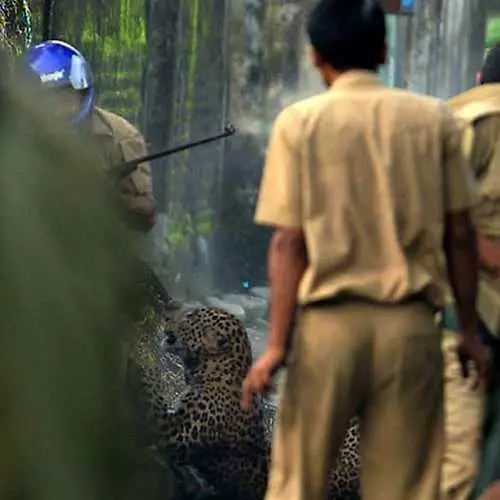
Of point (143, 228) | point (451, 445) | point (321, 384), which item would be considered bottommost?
point (451, 445)

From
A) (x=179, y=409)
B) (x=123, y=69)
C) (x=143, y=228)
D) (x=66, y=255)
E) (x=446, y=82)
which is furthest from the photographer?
(x=446, y=82)

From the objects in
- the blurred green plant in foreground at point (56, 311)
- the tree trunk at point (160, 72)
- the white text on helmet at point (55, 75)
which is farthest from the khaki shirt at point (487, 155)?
the tree trunk at point (160, 72)

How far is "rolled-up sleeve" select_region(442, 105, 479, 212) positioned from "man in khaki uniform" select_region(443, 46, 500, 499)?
0.34m

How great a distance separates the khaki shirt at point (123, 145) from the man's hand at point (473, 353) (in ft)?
4.31

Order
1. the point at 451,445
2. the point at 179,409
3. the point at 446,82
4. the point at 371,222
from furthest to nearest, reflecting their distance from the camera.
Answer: the point at 446,82
the point at 179,409
the point at 451,445
the point at 371,222

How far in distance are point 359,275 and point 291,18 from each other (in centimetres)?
545

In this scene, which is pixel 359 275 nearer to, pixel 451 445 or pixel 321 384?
pixel 321 384

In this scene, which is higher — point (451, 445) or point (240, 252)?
point (451, 445)

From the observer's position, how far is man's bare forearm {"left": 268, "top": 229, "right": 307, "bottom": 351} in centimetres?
376

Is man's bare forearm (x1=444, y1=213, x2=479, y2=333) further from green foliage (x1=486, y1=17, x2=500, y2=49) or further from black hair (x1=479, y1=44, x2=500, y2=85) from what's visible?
green foliage (x1=486, y1=17, x2=500, y2=49)

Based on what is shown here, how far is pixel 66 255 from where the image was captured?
4.46 ft

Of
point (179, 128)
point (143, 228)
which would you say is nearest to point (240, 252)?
point (179, 128)

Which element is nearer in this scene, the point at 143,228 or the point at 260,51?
the point at 143,228

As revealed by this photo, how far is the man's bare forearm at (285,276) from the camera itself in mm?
3764
